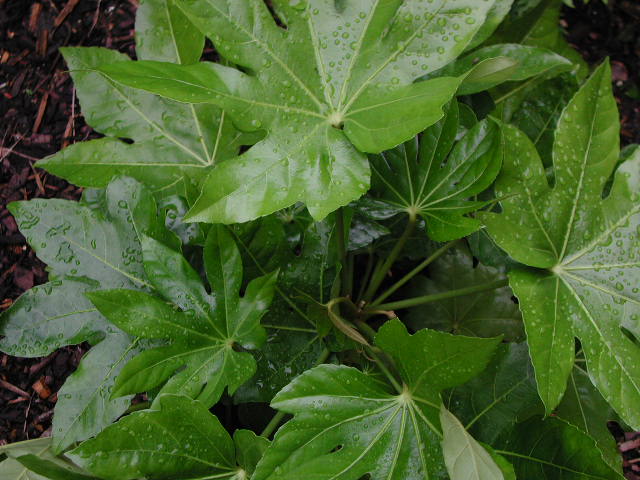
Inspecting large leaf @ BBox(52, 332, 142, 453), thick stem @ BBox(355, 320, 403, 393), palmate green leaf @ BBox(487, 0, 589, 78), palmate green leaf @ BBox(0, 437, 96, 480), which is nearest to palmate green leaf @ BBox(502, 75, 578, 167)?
palmate green leaf @ BBox(487, 0, 589, 78)

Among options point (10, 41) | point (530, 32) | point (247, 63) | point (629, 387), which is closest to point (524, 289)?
point (629, 387)

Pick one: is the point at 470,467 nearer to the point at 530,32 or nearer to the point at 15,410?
the point at 530,32

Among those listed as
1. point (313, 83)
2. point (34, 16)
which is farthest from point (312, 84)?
point (34, 16)

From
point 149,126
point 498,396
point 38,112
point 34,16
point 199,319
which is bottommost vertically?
point 498,396

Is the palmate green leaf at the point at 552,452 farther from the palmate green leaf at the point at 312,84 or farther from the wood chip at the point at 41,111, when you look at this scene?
the wood chip at the point at 41,111

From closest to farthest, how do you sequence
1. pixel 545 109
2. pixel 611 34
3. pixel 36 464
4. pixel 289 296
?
pixel 36 464
pixel 289 296
pixel 545 109
pixel 611 34

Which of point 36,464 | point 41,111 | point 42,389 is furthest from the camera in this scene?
point 41,111

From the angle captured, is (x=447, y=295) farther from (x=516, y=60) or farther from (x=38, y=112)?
(x=38, y=112)
